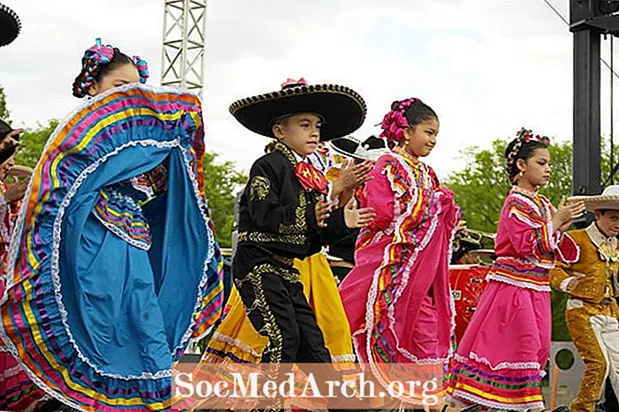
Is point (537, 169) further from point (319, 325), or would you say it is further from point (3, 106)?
point (3, 106)

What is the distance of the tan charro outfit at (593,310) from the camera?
21.9ft

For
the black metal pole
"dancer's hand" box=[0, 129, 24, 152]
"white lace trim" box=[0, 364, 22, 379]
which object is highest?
the black metal pole

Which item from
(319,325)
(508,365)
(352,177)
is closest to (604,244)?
(508,365)

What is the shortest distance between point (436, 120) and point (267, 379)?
2.25m

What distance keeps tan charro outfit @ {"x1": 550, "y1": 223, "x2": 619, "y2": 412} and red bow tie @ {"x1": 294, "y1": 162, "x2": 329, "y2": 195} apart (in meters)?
2.57

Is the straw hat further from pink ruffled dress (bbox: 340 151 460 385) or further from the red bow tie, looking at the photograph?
the red bow tie

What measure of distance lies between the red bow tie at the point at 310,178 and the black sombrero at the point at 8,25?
155 cm

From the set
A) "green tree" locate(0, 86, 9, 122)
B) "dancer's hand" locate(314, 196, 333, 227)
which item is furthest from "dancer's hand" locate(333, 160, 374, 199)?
"green tree" locate(0, 86, 9, 122)

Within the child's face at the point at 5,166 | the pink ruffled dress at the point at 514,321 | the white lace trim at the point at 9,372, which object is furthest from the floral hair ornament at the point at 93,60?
the pink ruffled dress at the point at 514,321

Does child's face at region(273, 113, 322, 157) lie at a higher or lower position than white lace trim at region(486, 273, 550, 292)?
higher

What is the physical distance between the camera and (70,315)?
12.6 ft

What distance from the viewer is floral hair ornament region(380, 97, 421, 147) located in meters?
6.09

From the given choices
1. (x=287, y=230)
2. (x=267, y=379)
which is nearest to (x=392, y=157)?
(x=287, y=230)

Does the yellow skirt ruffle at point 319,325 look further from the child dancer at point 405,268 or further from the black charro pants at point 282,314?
the child dancer at point 405,268
